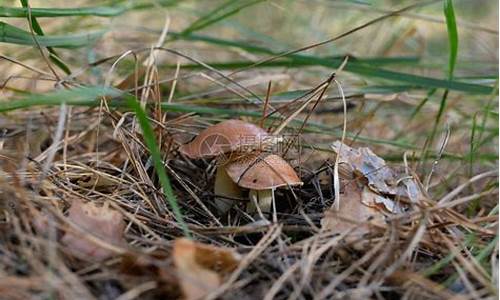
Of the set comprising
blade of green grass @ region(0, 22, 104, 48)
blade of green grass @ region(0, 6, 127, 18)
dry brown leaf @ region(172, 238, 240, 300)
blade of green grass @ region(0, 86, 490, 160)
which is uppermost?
blade of green grass @ region(0, 6, 127, 18)

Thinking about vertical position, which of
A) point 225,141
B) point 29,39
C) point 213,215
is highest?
point 29,39

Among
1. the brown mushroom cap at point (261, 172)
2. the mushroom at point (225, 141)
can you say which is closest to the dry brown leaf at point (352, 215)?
the brown mushroom cap at point (261, 172)

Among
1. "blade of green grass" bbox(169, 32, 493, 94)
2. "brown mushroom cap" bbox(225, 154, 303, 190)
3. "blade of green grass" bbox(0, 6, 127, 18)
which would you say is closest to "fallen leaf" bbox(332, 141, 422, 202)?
"brown mushroom cap" bbox(225, 154, 303, 190)

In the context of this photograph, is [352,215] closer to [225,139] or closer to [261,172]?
[261,172]

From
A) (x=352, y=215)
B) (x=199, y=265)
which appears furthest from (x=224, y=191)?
(x=199, y=265)

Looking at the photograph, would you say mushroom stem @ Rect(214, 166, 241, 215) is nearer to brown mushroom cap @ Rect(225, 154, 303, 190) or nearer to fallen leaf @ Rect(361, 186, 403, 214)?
brown mushroom cap @ Rect(225, 154, 303, 190)

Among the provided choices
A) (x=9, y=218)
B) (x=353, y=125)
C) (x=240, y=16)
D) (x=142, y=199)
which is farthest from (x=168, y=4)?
(x=240, y=16)

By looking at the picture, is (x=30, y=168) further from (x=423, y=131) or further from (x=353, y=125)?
(x=423, y=131)
